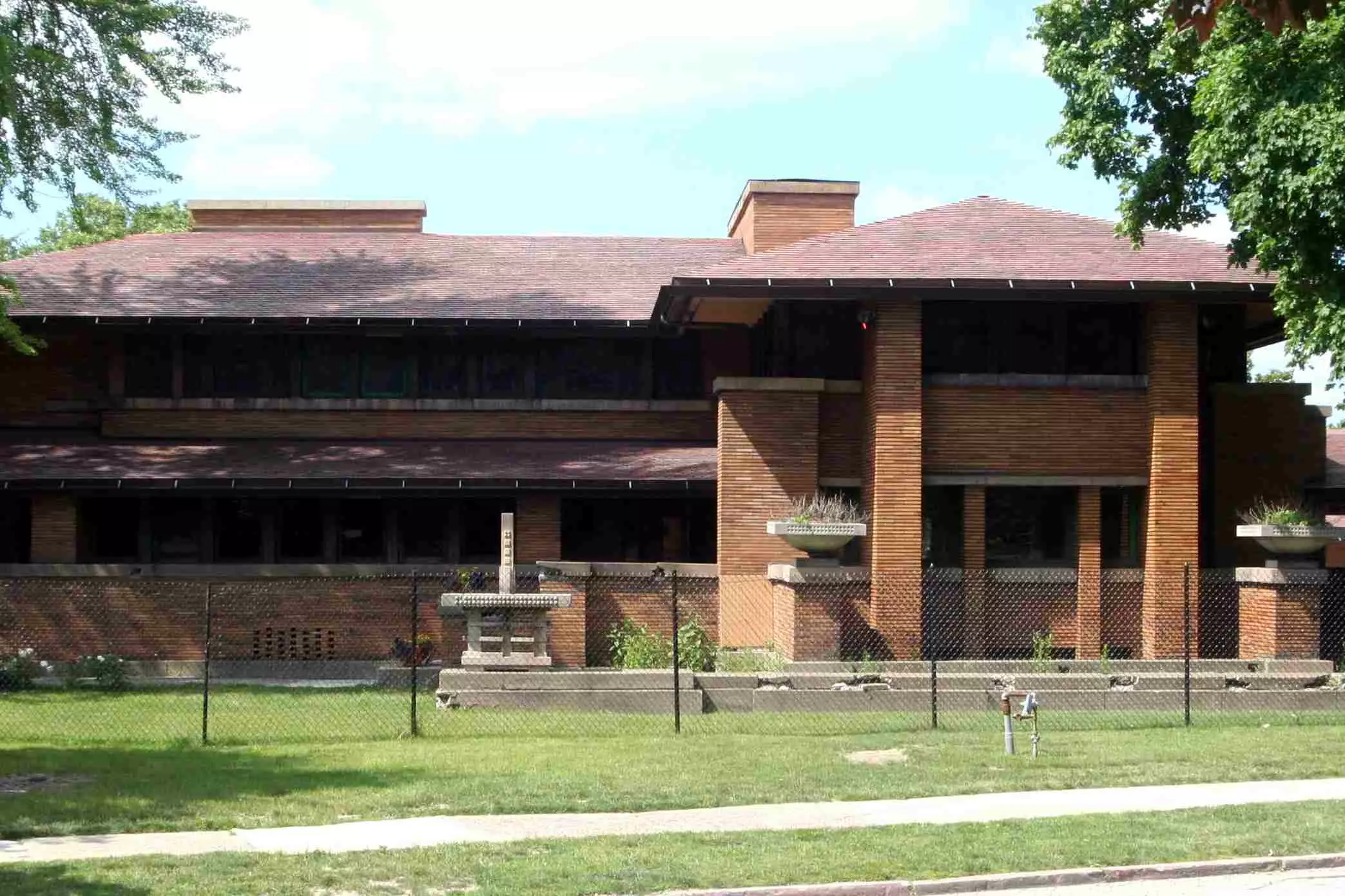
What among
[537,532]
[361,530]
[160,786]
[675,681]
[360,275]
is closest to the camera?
[160,786]

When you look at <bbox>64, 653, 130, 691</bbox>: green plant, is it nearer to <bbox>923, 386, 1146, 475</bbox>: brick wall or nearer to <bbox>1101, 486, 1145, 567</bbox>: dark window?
<bbox>923, 386, 1146, 475</bbox>: brick wall

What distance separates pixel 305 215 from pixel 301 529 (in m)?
11.5

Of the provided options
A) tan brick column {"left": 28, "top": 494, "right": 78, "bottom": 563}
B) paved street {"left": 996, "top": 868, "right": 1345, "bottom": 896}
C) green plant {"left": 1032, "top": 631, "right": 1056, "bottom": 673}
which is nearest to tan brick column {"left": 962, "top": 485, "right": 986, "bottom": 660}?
green plant {"left": 1032, "top": 631, "right": 1056, "bottom": 673}

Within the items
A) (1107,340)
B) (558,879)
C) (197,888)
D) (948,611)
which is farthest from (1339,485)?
(197,888)

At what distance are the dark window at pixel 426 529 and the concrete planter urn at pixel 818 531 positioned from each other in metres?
7.71

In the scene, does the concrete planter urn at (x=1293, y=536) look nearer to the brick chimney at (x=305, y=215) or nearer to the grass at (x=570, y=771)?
the grass at (x=570, y=771)

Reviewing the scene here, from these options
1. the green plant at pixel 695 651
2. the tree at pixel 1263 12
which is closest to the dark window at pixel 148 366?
the green plant at pixel 695 651

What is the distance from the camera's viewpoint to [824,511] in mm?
22141

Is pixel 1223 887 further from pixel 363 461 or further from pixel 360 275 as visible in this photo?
pixel 360 275

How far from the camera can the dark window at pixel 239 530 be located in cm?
2720

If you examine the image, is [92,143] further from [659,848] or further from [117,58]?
[659,848]

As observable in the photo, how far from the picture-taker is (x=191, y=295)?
29766 millimetres

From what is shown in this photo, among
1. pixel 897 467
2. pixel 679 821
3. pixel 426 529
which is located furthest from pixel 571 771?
pixel 426 529

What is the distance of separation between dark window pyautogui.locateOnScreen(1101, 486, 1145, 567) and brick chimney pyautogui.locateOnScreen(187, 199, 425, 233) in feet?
60.3
